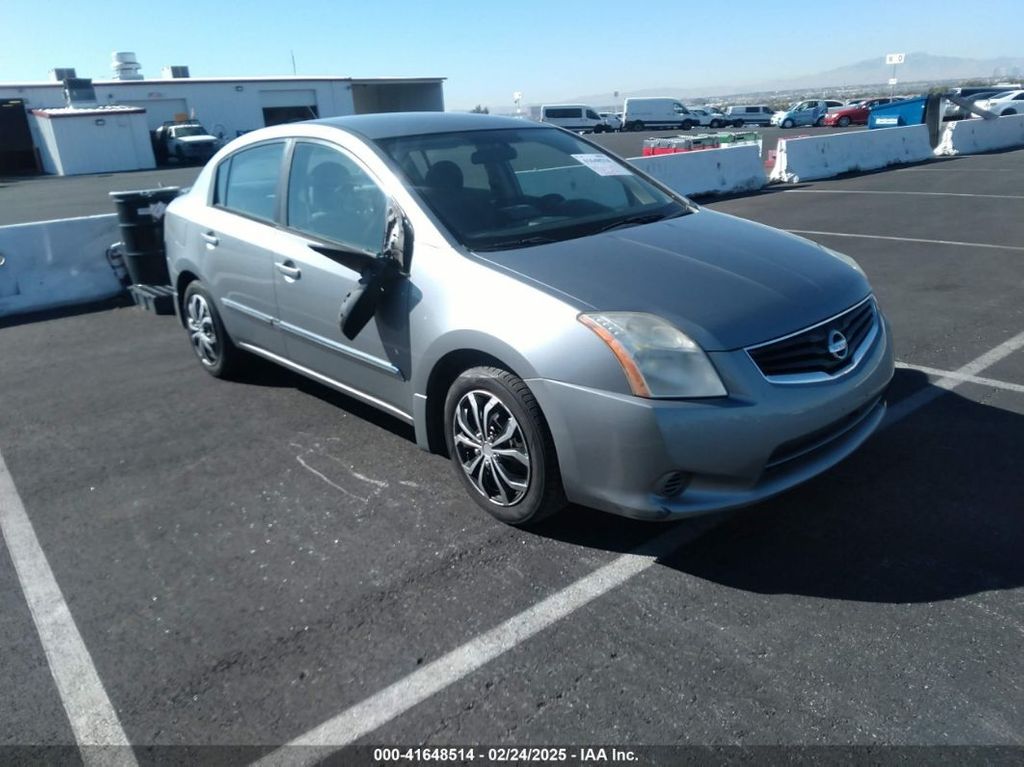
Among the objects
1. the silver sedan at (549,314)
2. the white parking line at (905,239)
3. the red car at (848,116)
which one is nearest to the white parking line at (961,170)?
the white parking line at (905,239)

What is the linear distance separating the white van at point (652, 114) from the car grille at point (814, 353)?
55.0 meters

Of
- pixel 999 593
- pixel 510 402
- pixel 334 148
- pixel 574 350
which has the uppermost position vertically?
pixel 334 148

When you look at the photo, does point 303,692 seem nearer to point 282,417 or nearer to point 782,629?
point 782,629

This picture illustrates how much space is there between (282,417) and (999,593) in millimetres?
3748

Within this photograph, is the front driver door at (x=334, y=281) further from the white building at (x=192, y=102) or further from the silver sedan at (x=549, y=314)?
the white building at (x=192, y=102)

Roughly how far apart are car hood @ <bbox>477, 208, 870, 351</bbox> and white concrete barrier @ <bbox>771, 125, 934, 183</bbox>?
1375 cm

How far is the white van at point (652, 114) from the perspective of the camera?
2178 inches

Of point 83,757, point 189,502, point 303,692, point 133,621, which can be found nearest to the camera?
point 83,757

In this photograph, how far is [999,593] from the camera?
2.96 m

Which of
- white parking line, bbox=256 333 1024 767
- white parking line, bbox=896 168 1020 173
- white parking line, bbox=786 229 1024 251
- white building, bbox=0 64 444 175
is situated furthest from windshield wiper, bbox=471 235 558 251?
white building, bbox=0 64 444 175

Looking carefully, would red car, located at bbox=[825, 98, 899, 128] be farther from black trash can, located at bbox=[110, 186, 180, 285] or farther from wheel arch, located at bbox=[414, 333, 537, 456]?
wheel arch, located at bbox=[414, 333, 537, 456]

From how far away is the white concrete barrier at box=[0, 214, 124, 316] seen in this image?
8.00m

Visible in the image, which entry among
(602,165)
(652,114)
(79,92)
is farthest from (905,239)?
(652,114)

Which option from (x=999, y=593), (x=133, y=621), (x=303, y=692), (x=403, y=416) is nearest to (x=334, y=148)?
(x=403, y=416)
